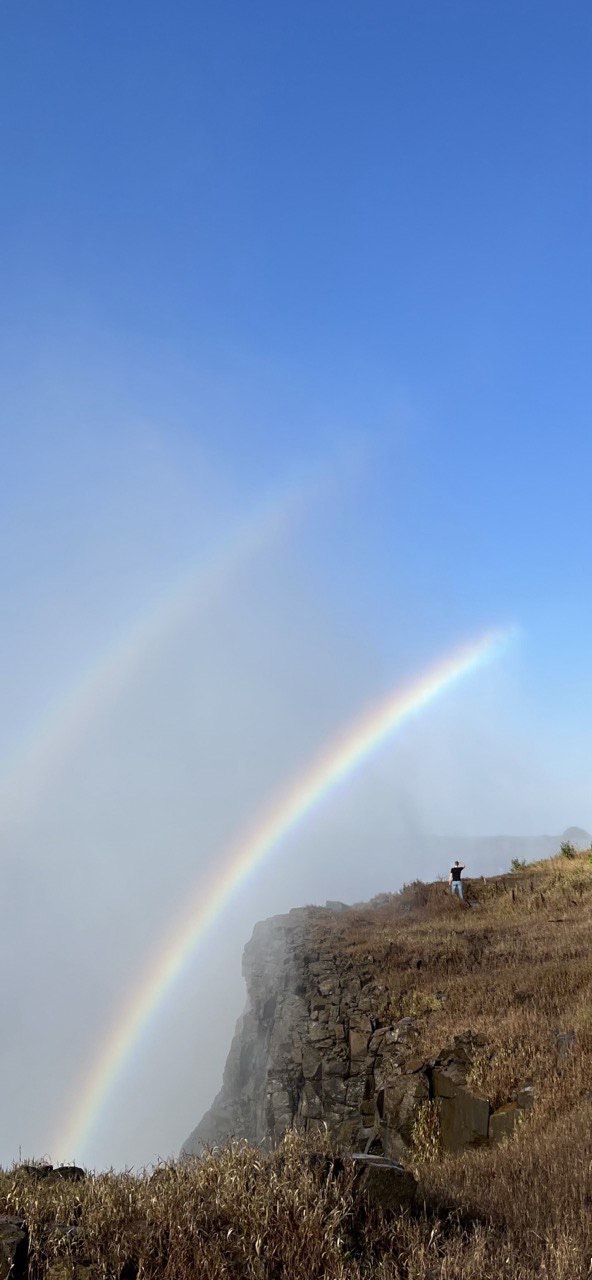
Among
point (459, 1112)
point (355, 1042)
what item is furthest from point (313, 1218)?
point (355, 1042)

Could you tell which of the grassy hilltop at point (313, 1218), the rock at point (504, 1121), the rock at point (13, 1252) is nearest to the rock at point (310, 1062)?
the rock at point (504, 1121)

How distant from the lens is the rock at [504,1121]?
1129cm

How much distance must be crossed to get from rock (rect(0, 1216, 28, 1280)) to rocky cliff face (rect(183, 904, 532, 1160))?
2066mm

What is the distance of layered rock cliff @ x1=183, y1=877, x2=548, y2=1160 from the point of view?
13.2m

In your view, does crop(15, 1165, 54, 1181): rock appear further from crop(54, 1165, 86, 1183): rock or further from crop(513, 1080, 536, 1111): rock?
crop(513, 1080, 536, 1111): rock

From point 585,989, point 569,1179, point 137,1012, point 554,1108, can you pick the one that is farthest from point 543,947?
point 137,1012

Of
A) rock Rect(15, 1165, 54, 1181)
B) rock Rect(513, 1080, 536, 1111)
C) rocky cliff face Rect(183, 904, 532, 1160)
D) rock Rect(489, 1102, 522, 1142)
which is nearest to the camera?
rock Rect(15, 1165, 54, 1181)

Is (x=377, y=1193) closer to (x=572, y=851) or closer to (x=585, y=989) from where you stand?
(x=585, y=989)

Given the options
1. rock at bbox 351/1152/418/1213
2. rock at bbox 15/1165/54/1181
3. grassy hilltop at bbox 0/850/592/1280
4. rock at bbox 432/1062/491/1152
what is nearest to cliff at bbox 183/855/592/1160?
rock at bbox 432/1062/491/1152

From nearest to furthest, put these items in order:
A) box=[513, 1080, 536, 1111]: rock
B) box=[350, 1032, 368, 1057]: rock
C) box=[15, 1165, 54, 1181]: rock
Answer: box=[15, 1165, 54, 1181]: rock, box=[513, 1080, 536, 1111]: rock, box=[350, 1032, 368, 1057]: rock

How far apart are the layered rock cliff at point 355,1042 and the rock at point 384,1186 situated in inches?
148

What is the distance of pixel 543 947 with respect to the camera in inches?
814

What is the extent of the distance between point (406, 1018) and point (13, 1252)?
15.3m

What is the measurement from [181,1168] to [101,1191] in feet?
3.07
